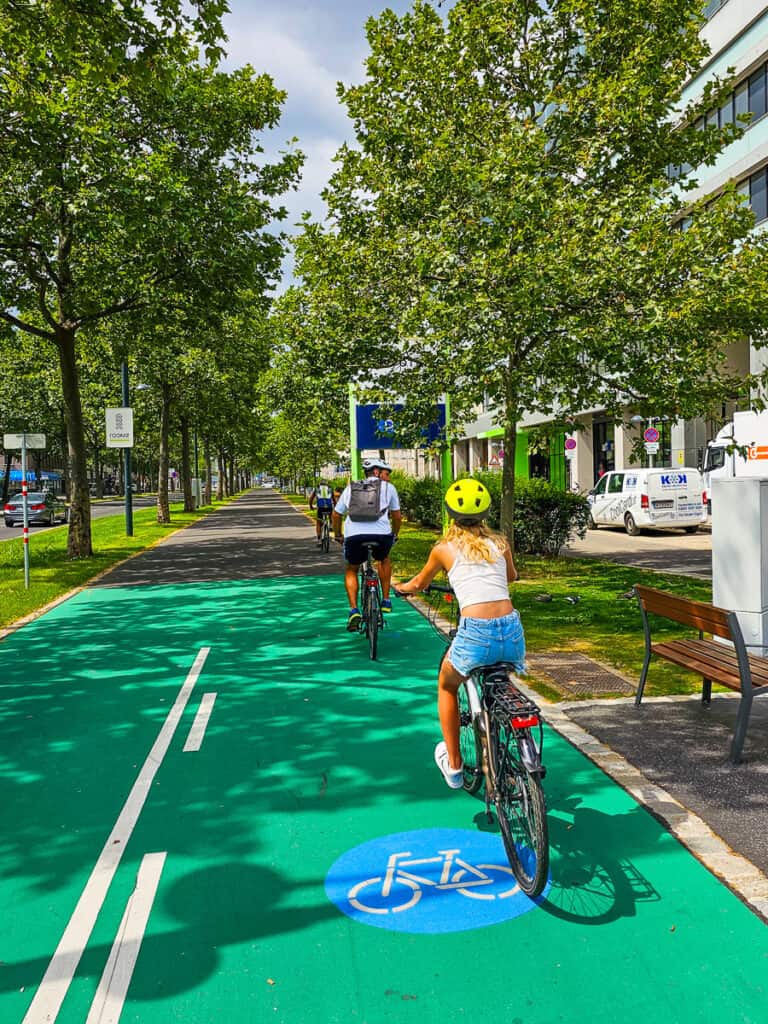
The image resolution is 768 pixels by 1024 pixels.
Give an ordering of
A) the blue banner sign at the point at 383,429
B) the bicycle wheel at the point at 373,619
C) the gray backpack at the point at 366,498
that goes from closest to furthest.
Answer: the bicycle wheel at the point at 373,619
the gray backpack at the point at 366,498
the blue banner sign at the point at 383,429

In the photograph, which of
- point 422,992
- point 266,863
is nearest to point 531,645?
point 266,863

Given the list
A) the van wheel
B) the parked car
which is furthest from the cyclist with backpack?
the parked car

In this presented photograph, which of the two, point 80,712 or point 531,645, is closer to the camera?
point 80,712

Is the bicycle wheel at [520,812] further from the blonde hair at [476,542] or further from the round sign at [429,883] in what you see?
the blonde hair at [476,542]

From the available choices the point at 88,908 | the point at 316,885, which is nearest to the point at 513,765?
the point at 316,885

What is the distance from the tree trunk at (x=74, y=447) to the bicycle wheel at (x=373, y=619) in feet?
36.3

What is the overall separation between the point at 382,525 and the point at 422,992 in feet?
18.8

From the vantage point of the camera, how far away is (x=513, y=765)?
139 inches

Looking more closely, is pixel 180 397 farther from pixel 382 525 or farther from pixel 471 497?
pixel 471 497

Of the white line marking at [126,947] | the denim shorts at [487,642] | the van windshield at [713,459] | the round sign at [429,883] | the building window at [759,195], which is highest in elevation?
the building window at [759,195]

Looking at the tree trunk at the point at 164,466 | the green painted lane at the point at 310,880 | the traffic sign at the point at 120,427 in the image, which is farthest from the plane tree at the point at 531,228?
the tree trunk at the point at 164,466

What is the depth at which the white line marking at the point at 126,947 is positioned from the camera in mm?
2744

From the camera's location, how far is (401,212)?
11766 millimetres

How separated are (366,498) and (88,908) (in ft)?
17.0
